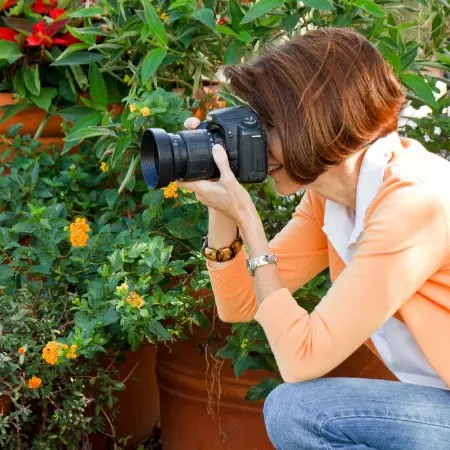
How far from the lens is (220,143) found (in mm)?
1583

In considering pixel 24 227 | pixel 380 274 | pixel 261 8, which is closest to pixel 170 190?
pixel 24 227

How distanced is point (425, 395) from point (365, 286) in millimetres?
243

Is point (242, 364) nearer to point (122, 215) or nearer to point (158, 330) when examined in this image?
point (158, 330)

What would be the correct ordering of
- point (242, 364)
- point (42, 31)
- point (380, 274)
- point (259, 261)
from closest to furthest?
1. point (380, 274)
2. point (259, 261)
3. point (242, 364)
4. point (42, 31)

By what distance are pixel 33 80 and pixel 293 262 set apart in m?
0.84

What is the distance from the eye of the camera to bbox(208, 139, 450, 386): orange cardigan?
1493 mm

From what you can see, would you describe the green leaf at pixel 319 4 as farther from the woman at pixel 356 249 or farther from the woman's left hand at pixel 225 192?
the woman's left hand at pixel 225 192

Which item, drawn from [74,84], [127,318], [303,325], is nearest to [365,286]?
[303,325]

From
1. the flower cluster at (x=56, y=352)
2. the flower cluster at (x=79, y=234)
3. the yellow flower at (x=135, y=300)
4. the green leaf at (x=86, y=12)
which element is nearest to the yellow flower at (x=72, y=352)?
the flower cluster at (x=56, y=352)

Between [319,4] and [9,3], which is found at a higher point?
[319,4]

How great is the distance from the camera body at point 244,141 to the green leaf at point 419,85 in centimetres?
71

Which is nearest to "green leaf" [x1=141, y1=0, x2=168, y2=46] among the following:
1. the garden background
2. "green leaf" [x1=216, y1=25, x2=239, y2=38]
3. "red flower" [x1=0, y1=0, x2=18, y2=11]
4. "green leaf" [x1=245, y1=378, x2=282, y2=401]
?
the garden background

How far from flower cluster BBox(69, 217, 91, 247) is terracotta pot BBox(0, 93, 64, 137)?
46 cm

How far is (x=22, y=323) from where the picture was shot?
194 centimetres
